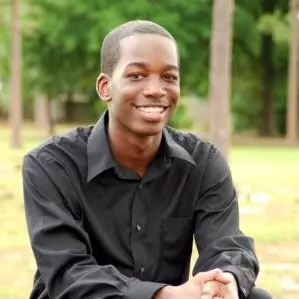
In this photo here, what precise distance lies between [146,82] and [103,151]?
0.31 m

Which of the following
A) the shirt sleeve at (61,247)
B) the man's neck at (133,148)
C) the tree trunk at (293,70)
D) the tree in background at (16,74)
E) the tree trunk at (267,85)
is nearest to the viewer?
the shirt sleeve at (61,247)

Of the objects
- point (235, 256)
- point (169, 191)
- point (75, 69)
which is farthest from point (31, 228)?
point (75, 69)

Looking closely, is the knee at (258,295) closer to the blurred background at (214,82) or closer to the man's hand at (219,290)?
the man's hand at (219,290)

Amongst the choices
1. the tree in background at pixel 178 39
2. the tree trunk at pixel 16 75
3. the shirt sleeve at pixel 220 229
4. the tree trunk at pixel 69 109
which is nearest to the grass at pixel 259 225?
the shirt sleeve at pixel 220 229

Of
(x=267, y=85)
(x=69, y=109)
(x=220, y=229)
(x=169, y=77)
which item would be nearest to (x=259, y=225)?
(x=220, y=229)

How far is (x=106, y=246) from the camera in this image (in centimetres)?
326

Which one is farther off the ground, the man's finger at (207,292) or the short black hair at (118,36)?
the short black hair at (118,36)

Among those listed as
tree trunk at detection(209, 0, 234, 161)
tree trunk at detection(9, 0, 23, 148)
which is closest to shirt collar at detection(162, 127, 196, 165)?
tree trunk at detection(209, 0, 234, 161)

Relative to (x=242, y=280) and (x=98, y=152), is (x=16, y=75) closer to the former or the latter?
(x=98, y=152)

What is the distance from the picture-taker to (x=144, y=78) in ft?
10.4

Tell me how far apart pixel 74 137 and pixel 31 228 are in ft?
1.30

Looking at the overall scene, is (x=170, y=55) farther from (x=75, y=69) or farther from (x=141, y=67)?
(x=75, y=69)

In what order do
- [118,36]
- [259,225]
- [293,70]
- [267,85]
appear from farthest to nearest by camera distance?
[267,85], [293,70], [259,225], [118,36]

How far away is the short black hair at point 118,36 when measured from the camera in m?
3.21
